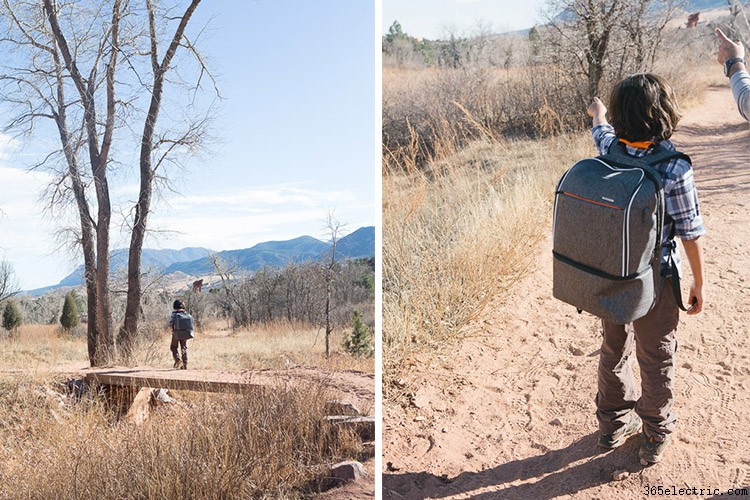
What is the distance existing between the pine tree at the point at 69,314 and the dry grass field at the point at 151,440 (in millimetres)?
96

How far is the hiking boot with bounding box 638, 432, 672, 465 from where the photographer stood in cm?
240

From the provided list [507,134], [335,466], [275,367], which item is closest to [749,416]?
[335,466]

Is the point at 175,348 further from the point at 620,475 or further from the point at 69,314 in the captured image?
the point at 620,475

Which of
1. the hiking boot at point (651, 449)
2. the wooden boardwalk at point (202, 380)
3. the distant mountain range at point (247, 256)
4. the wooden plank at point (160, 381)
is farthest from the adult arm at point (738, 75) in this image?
the distant mountain range at point (247, 256)

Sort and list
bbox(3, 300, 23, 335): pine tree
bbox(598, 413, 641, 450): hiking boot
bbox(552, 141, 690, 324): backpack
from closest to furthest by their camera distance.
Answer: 1. bbox(552, 141, 690, 324): backpack
2. bbox(598, 413, 641, 450): hiking boot
3. bbox(3, 300, 23, 335): pine tree

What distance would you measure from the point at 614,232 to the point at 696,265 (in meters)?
0.32

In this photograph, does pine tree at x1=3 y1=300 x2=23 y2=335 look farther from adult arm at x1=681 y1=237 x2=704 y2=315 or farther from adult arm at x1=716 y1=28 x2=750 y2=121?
adult arm at x1=716 y1=28 x2=750 y2=121

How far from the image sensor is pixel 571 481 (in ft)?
8.20

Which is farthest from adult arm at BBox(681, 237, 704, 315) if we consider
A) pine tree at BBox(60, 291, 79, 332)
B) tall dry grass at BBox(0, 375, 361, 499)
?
pine tree at BBox(60, 291, 79, 332)

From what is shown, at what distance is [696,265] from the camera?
2.10 m

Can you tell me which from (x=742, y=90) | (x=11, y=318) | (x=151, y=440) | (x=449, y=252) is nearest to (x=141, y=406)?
(x=11, y=318)

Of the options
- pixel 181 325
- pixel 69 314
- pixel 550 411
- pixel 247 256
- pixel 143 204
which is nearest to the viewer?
pixel 550 411

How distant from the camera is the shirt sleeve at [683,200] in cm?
202

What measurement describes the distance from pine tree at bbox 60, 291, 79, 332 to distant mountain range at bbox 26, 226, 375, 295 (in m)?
0.10
